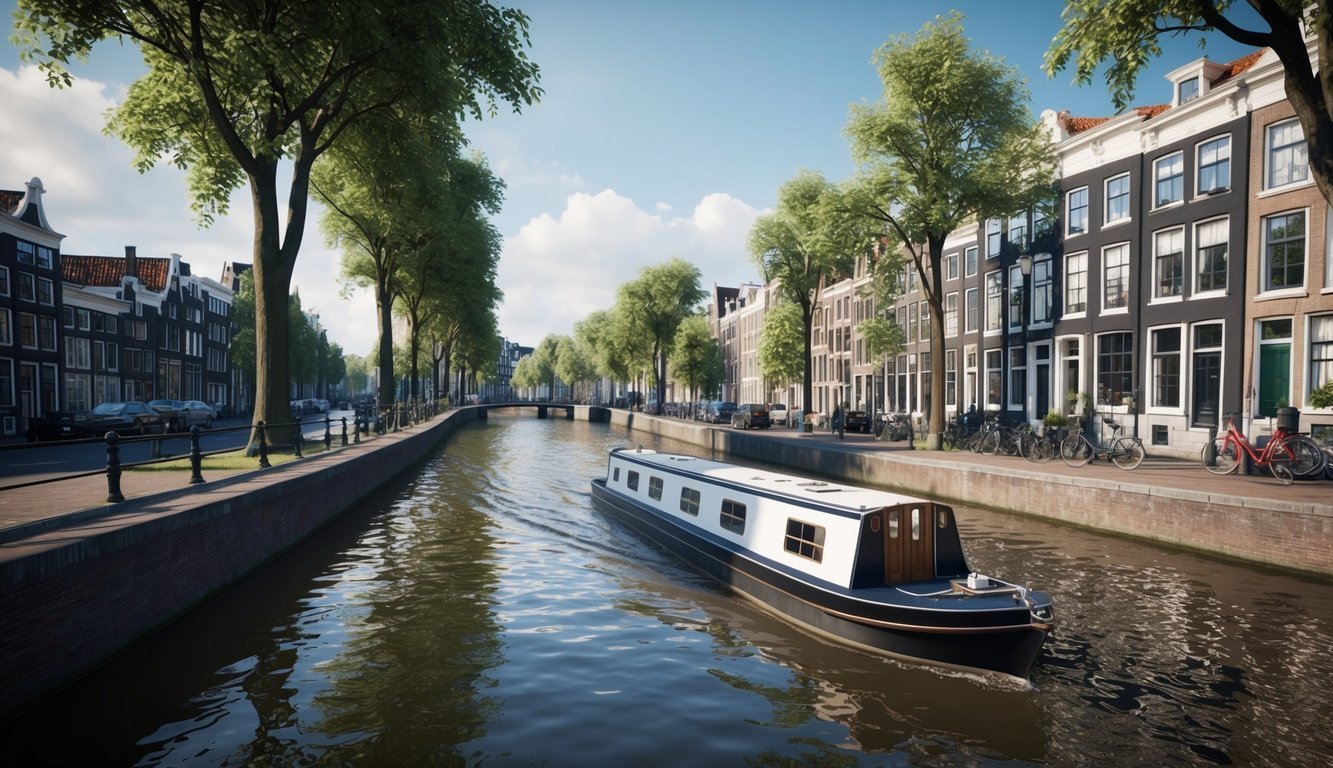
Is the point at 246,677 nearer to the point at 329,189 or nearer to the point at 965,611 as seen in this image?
the point at 965,611

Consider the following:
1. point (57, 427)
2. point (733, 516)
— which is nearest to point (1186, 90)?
point (733, 516)

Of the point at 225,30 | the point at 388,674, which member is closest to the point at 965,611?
the point at 388,674

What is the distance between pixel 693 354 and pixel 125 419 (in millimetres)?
52841

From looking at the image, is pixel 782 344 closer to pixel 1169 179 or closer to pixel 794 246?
pixel 794 246

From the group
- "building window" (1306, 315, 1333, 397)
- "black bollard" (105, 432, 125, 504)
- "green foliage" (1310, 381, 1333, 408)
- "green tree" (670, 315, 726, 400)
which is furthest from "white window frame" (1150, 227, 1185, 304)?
"green tree" (670, 315, 726, 400)

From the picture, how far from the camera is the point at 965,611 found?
9.13 metres

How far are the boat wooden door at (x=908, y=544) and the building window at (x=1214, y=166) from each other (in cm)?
2178

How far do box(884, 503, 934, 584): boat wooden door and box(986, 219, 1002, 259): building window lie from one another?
30156 mm

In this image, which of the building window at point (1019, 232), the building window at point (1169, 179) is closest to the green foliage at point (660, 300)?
the building window at point (1019, 232)

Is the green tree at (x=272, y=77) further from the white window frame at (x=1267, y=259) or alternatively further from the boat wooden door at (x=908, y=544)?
the white window frame at (x=1267, y=259)

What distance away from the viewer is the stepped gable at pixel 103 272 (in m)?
53.9

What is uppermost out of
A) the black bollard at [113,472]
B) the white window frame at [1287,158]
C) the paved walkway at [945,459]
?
the white window frame at [1287,158]

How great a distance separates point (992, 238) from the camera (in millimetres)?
37469

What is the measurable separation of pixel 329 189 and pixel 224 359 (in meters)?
47.9
